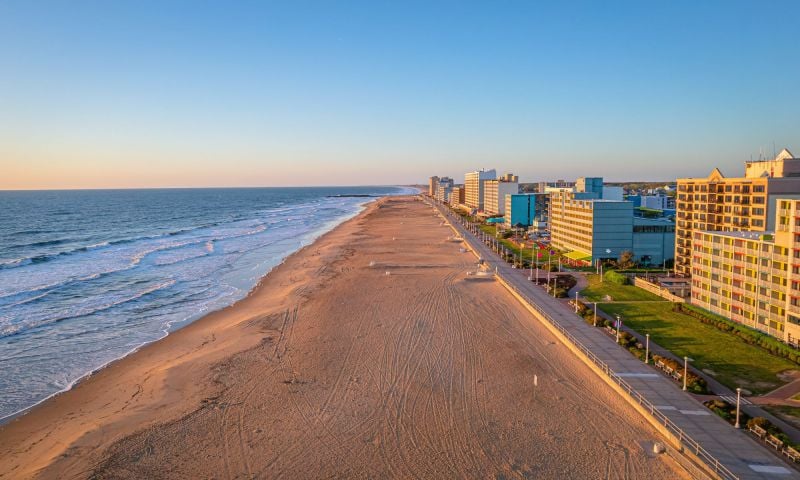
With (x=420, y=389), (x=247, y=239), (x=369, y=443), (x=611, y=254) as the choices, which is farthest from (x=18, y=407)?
(x=247, y=239)

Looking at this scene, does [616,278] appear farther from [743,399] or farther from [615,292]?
[743,399]

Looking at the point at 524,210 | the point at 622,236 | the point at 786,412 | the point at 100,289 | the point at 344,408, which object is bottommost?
the point at 344,408

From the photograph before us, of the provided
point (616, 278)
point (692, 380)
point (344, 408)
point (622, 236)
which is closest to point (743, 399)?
point (692, 380)

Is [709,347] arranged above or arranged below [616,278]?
below

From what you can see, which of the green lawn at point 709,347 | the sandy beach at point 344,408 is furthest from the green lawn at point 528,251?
the sandy beach at point 344,408

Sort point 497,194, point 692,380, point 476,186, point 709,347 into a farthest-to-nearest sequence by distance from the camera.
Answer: point 476,186 < point 497,194 < point 709,347 < point 692,380

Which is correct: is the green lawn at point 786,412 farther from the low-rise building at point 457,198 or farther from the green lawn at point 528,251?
the low-rise building at point 457,198

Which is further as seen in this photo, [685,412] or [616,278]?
[616,278]
